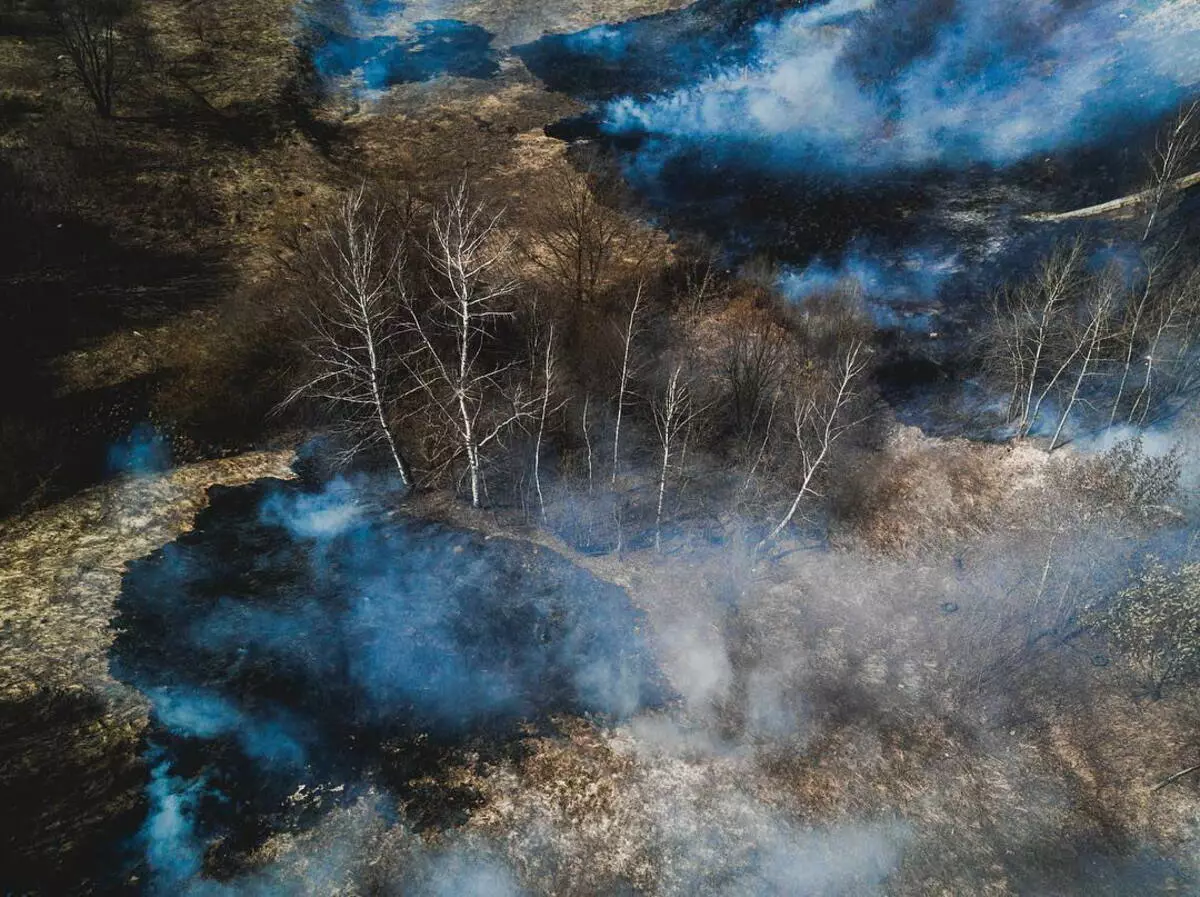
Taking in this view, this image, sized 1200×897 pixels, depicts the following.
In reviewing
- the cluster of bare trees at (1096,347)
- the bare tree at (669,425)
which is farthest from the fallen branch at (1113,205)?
the bare tree at (669,425)

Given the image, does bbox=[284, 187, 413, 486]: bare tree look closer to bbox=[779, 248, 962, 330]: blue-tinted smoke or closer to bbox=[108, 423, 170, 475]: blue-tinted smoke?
bbox=[108, 423, 170, 475]: blue-tinted smoke

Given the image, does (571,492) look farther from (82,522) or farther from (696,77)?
(696,77)

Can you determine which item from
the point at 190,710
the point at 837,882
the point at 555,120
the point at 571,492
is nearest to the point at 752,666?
the point at 837,882

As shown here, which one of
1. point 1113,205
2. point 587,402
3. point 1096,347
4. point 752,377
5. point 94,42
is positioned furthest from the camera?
point 94,42

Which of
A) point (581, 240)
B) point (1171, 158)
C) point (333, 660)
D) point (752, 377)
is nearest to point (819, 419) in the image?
point (752, 377)

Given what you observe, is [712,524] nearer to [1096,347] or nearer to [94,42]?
[1096,347]

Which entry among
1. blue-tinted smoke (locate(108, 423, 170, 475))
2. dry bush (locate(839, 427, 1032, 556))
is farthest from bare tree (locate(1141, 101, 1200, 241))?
blue-tinted smoke (locate(108, 423, 170, 475))
